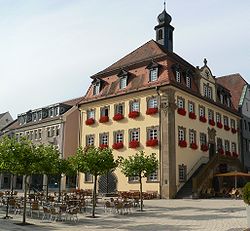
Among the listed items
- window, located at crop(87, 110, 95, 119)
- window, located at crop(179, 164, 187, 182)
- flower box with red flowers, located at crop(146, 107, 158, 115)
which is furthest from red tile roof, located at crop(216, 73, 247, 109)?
window, located at crop(87, 110, 95, 119)

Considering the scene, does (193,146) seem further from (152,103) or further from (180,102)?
(152,103)

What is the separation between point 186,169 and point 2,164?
22010 mm

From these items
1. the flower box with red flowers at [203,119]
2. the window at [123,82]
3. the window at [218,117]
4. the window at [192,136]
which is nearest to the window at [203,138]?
the flower box with red flowers at [203,119]

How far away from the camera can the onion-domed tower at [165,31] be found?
4478 cm

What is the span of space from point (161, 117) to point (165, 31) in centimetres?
1348

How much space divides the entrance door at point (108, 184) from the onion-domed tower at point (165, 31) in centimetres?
1589

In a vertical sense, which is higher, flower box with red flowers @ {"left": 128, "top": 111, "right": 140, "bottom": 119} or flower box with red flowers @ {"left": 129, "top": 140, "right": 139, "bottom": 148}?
flower box with red flowers @ {"left": 128, "top": 111, "right": 140, "bottom": 119}

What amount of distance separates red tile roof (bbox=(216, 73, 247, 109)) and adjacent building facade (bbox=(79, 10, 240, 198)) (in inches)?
229

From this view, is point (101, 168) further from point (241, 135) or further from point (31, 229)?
point (241, 135)

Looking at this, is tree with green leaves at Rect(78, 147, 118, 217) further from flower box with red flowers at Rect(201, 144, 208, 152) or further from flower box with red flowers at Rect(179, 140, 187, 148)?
flower box with red flowers at Rect(201, 144, 208, 152)

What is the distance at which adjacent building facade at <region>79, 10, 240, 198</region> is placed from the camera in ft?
115

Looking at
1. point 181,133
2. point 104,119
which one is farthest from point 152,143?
point 104,119

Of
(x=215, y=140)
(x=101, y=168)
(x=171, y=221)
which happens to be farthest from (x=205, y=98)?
(x=171, y=221)

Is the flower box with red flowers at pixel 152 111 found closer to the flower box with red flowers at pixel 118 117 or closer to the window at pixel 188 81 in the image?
the flower box with red flowers at pixel 118 117
